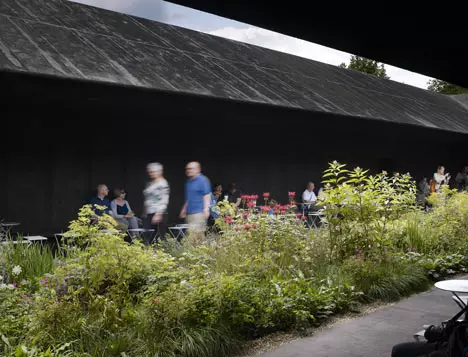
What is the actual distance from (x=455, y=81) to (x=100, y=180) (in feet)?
30.5

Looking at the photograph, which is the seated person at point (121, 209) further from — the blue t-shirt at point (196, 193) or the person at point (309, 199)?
the person at point (309, 199)

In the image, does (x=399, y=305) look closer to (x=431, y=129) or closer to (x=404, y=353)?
(x=404, y=353)

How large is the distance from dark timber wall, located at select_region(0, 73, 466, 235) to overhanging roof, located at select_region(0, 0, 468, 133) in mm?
395

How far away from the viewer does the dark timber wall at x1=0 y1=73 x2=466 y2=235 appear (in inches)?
452

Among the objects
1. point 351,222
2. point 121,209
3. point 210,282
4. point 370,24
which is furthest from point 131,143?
point 370,24

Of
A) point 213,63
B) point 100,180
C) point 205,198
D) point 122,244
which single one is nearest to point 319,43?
point 122,244

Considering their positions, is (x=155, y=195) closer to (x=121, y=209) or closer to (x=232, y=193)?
(x=121, y=209)

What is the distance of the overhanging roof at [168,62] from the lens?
1109 centimetres

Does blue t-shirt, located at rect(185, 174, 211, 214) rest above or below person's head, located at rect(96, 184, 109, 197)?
above

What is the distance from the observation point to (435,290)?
7.74m

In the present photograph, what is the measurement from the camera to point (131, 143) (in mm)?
13547

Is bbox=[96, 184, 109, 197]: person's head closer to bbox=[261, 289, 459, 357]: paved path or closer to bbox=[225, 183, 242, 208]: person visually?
bbox=[225, 183, 242, 208]: person

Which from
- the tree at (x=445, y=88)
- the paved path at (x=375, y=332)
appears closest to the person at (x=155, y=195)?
the paved path at (x=375, y=332)

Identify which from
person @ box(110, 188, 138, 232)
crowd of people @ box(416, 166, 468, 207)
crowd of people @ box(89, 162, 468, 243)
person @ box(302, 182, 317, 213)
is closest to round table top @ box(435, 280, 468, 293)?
crowd of people @ box(89, 162, 468, 243)
